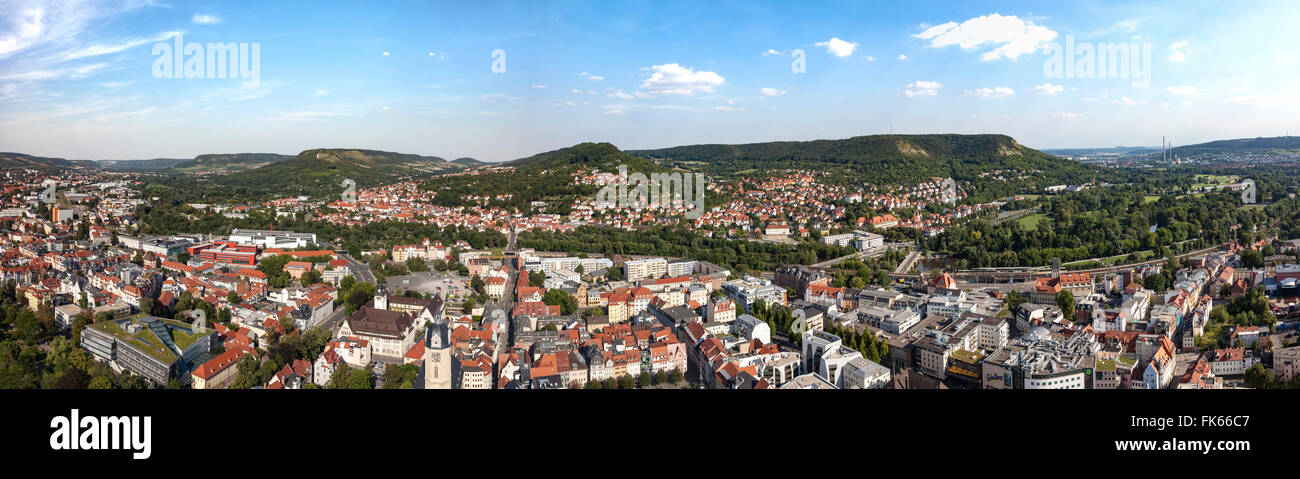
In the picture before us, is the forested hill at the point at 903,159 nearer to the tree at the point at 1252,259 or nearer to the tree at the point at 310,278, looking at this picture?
the tree at the point at 1252,259

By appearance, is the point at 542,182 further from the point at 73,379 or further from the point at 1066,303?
the point at 73,379

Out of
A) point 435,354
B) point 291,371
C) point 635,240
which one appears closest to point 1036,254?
point 635,240

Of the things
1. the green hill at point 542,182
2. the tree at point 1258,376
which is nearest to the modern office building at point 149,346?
the tree at point 1258,376

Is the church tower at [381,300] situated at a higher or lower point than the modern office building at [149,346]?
higher

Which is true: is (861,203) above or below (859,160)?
below

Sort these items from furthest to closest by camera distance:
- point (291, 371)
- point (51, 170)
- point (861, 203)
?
point (861, 203) → point (51, 170) → point (291, 371)
